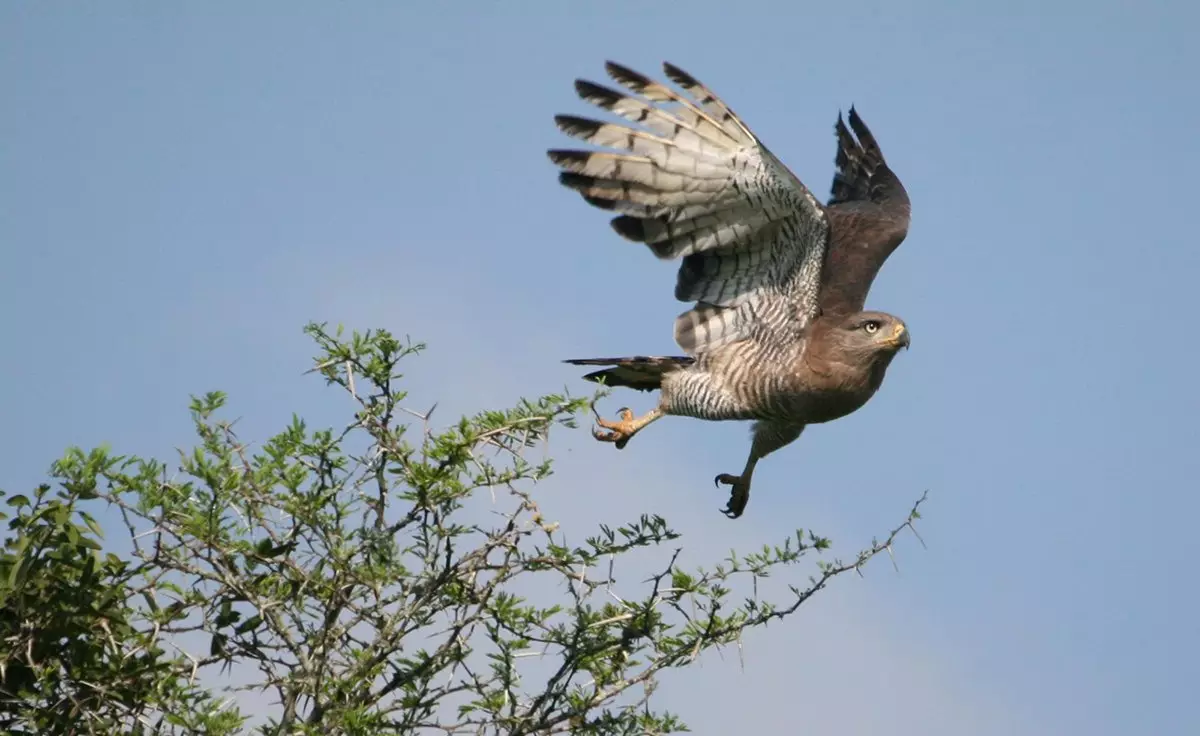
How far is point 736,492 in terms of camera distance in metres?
7.67

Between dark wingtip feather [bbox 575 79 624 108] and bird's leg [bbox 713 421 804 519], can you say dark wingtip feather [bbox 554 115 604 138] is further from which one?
bird's leg [bbox 713 421 804 519]

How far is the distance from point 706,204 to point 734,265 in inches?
20.2

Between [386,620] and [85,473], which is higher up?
[85,473]

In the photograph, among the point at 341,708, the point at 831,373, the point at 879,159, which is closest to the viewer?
the point at 341,708

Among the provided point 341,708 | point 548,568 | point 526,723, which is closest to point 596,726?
point 526,723

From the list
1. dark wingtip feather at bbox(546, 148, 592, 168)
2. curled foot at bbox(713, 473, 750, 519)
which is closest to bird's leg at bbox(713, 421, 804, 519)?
curled foot at bbox(713, 473, 750, 519)

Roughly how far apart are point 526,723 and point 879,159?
5708 millimetres

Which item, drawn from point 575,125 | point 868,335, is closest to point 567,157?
point 575,125

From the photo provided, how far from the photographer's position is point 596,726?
4.41 metres

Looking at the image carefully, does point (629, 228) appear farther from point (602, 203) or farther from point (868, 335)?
point (868, 335)

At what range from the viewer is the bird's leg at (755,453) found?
7.64 meters

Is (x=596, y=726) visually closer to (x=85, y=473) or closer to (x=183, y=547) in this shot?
(x=183, y=547)

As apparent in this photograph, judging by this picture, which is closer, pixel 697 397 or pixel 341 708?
pixel 341 708

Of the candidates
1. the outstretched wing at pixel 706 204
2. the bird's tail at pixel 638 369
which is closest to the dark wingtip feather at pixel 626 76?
the outstretched wing at pixel 706 204
